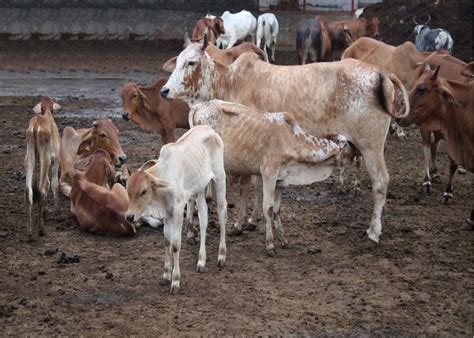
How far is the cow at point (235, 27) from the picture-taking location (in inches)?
966

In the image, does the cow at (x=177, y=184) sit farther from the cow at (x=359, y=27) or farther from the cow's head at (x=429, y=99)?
the cow at (x=359, y=27)

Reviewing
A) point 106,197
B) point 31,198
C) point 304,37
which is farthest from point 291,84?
point 304,37

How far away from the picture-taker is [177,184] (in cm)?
710

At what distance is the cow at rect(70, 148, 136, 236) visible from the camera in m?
8.71

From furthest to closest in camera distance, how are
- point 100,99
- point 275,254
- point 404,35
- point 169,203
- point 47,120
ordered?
1. point 404,35
2. point 100,99
3. point 47,120
4. point 275,254
5. point 169,203

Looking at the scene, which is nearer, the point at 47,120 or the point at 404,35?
the point at 47,120

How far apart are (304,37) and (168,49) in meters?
7.23

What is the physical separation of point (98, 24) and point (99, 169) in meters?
18.0

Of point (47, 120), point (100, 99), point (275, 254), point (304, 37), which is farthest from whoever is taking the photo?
point (304, 37)

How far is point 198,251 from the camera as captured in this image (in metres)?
8.32

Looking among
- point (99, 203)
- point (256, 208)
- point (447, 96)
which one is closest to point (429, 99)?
point (447, 96)

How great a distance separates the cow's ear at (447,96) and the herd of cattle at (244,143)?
1 centimetres

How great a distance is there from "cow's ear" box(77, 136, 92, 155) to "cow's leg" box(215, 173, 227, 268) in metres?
2.63

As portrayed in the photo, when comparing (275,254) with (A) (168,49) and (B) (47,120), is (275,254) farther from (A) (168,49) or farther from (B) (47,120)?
(A) (168,49)
